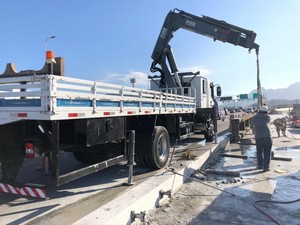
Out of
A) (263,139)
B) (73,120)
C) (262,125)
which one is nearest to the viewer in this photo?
(73,120)

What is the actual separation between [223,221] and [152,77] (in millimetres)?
9615

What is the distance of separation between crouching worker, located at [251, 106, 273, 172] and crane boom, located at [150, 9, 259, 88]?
16.3 ft

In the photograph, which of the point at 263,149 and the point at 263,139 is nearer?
the point at 263,139

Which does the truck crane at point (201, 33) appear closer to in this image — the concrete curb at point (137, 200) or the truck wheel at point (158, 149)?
the truck wheel at point (158, 149)

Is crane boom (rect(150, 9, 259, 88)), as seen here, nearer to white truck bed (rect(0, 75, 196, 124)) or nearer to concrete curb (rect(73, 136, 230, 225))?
concrete curb (rect(73, 136, 230, 225))

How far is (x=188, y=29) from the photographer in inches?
531

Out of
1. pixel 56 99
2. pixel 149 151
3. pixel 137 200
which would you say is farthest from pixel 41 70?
pixel 149 151

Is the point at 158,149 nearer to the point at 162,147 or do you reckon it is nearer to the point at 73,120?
the point at 162,147

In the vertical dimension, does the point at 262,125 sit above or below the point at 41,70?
below

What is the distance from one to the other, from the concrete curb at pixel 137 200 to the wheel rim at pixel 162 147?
0.62 metres

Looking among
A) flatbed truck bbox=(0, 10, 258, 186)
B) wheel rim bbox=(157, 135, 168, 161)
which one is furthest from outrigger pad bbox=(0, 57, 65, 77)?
wheel rim bbox=(157, 135, 168, 161)

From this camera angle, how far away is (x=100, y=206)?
4.73 metres

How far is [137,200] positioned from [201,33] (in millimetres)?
10123

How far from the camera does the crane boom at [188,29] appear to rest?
1291 centimetres
